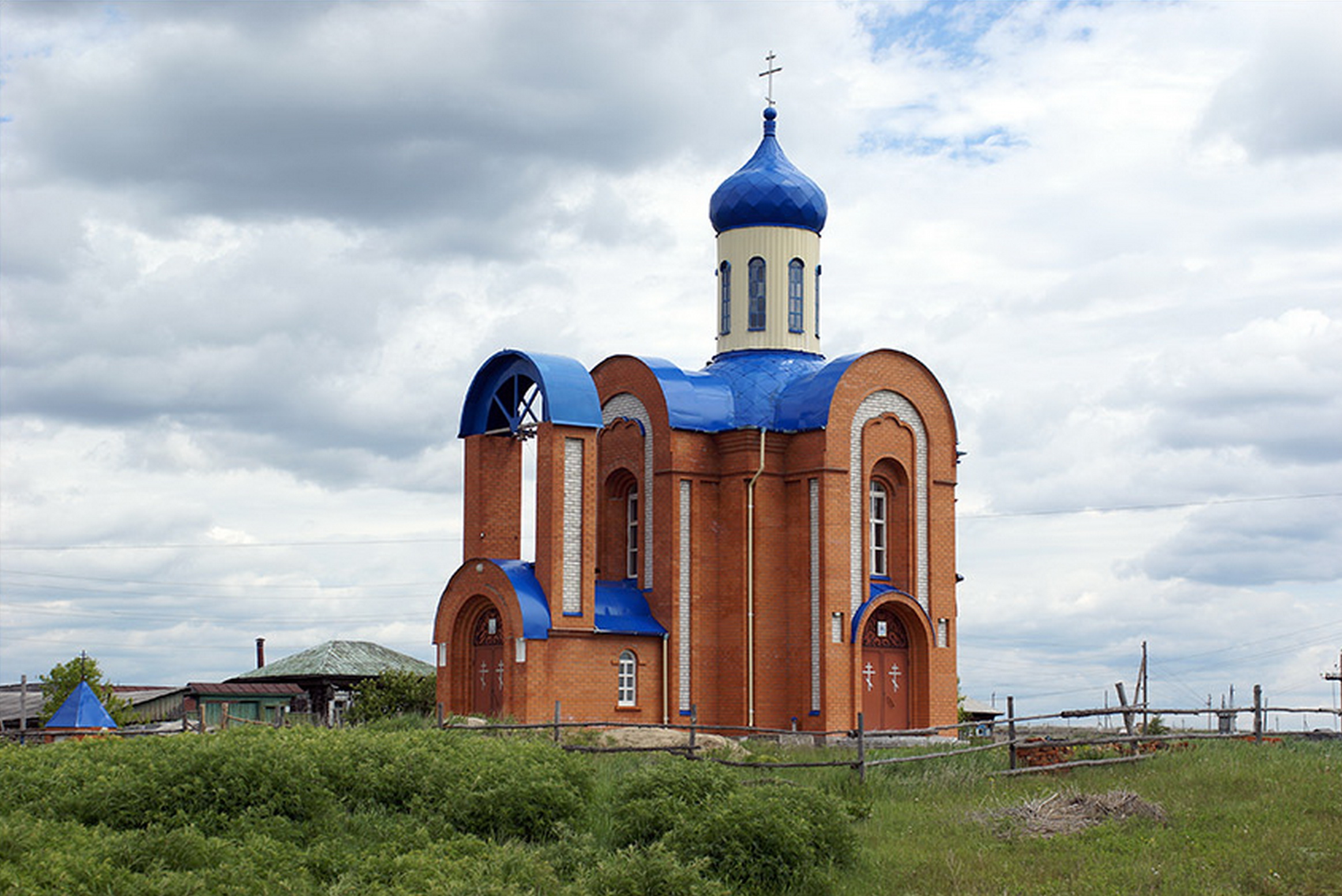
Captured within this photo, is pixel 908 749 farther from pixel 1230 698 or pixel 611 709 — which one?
pixel 1230 698

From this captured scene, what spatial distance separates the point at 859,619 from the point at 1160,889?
479 inches

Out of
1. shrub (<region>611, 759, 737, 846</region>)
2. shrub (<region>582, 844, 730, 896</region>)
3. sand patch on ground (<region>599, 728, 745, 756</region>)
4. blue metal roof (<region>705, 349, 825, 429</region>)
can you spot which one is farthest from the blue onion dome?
shrub (<region>582, 844, 730, 896</region>)

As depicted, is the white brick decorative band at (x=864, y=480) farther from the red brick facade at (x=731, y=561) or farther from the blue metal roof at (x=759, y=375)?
the blue metal roof at (x=759, y=375)

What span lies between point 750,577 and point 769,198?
721 centimetres

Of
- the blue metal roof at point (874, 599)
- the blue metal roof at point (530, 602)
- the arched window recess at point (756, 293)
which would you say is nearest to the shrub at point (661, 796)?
the blue metal roof at point (530, 602)

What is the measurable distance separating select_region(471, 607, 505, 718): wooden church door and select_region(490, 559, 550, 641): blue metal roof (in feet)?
3.46

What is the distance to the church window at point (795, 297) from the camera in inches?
1118

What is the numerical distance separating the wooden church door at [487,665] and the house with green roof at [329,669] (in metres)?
12.1

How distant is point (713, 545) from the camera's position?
2617cm

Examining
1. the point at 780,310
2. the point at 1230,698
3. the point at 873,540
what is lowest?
the point at 1230,698

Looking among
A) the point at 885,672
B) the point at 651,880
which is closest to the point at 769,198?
the point at 885,672

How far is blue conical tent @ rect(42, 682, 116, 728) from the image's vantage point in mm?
28547

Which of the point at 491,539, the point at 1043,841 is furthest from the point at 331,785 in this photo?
the point at 491,539

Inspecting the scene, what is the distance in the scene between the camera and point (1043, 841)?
48.6 ft
